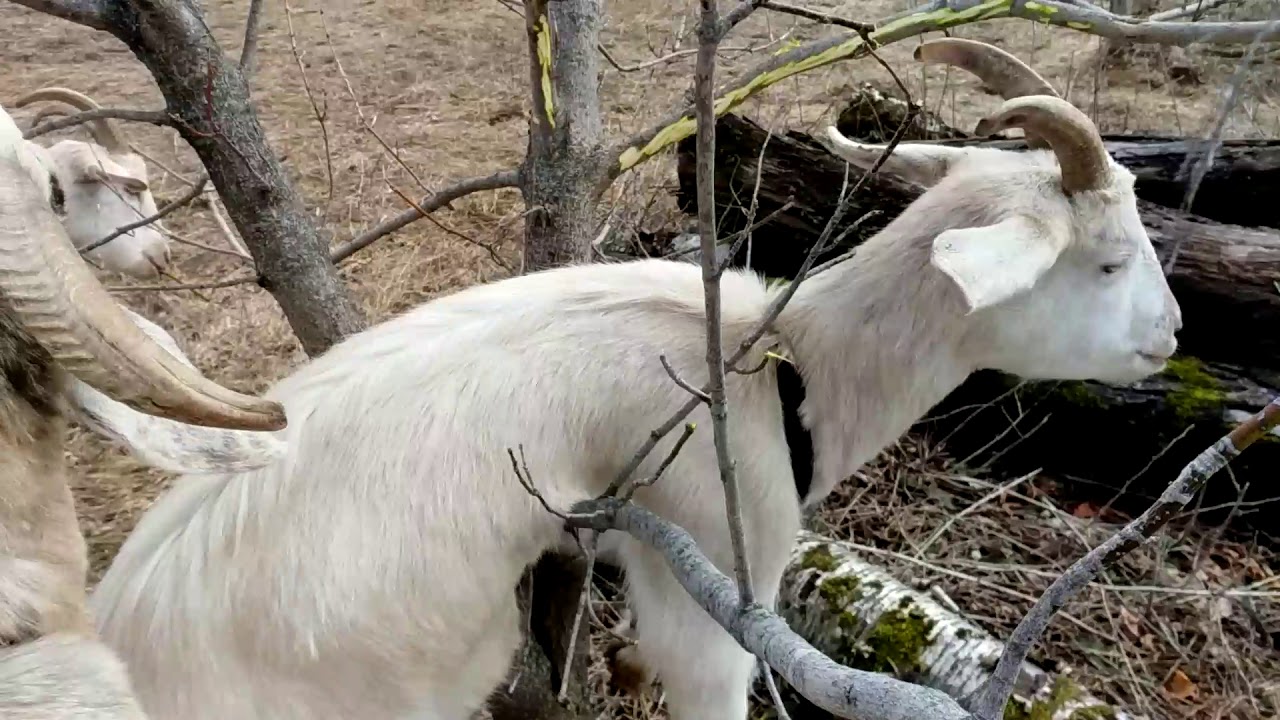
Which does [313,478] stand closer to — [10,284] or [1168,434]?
[10,284]

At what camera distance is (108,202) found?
207 inches

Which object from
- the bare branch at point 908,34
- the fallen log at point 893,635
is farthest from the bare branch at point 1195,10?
the fallen log at point 893,635

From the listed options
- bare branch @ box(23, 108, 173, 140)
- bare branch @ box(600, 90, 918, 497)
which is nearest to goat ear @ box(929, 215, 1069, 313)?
bare branch @ box(600, 90, 918, 497)

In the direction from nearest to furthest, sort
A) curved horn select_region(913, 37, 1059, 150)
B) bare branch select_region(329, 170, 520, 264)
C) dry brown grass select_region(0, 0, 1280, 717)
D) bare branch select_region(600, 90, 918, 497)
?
bare branch select_region(600, 90, 918, 497), curved horn select_region(913, 37, 1059, 150), bare branch select_region(329, 170, 520, 264), dry brown grass select_region(0, 0, 1280, 717)

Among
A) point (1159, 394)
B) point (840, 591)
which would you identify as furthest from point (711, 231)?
point (1159, 394)

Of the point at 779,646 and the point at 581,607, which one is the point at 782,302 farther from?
the point at 581,607

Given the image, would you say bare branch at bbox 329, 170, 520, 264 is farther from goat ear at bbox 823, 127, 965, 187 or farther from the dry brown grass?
goat ear at bbox 823, 127, 965, 187

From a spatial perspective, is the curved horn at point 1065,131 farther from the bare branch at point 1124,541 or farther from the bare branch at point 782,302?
the bare branch at point 1124,541

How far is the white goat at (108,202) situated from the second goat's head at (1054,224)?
3.84 meters

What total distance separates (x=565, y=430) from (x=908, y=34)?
4.51 ft

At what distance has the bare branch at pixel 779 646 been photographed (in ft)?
3.76

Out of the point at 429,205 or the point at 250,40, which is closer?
the point at 250,40

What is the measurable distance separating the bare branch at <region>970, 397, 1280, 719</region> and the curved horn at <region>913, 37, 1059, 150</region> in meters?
1.62

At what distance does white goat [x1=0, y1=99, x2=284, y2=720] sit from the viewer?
127cm
